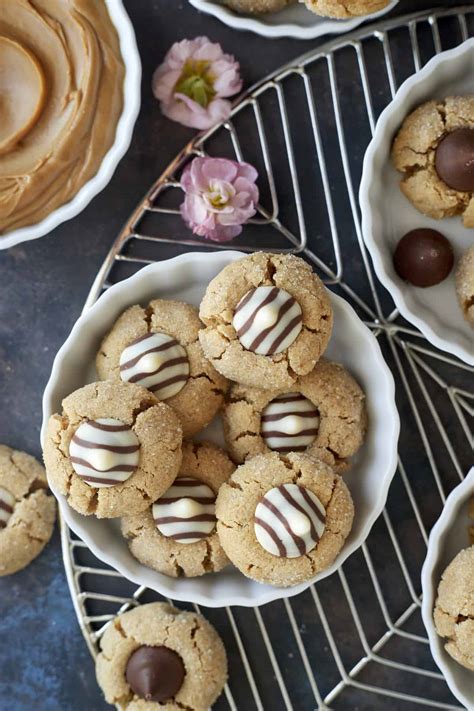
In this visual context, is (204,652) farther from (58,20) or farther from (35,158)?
(58,20)

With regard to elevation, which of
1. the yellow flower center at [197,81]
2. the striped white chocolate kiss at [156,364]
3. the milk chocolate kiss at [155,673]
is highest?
the yellow flower center at [197,81]

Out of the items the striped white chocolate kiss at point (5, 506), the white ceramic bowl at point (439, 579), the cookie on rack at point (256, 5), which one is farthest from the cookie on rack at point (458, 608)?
the cookie on rack at point (256, 5)

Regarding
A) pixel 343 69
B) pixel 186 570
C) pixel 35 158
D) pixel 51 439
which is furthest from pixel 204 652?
pixel 343 69

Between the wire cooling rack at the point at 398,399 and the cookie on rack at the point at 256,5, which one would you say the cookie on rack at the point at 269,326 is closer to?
the wire cooling rack at the point at 398,399

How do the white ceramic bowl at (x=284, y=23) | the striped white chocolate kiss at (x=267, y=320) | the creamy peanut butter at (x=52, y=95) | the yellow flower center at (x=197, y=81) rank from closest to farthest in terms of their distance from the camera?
1. the striped white chocolate kiss at (x=267, y=320)
2. the creamy peanut butter at (x=52, y=95)
3. the white ceramic bowl at (x=284, y=23)
4. the yellow flower center at (x=197, y=81)

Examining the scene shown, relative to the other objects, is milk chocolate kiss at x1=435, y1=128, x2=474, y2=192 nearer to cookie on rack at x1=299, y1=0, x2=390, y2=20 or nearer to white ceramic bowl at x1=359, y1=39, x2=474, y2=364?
white ceramic bowl at x1=359, y1=39, x2=474, y2=364

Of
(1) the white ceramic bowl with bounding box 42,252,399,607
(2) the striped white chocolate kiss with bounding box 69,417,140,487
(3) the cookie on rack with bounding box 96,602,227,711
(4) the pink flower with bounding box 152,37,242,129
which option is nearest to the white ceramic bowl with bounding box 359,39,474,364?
(1) the white ceramic bowl with bounding box 42,252,399,607
